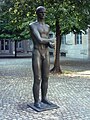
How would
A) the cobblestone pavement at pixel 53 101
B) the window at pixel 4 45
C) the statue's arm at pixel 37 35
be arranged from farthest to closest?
1. the window at pixel 4 45
2. the statue's arm at pixel 37 35
3. the cobblestone pavement at pixel 53 101

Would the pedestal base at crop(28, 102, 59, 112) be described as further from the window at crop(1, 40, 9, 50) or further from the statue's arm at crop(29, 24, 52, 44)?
the window at crop(1, 40, 9, 50)

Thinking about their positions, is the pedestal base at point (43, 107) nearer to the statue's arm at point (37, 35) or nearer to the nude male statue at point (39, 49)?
the nude male statue at point (39, 49)

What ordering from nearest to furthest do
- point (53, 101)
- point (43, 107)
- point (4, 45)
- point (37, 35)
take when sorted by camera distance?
point (37, 35) → point (43, 107) → point (53, 101) → point (4, 45)

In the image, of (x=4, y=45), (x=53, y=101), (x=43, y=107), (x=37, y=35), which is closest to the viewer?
(x=37, y=35)

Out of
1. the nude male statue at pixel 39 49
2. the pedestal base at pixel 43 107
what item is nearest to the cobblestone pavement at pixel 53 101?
the pedestal base at pixel 43 107

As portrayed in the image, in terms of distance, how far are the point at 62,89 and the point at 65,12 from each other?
5.54 m

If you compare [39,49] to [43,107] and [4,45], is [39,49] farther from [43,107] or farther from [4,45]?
[4,45]

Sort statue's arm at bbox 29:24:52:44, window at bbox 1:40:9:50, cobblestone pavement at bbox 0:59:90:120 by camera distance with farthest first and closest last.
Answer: window at bbox 1:40:9:50 → statue's arm at bbox 29:24:52:44 → cobblestone pavement at bbox 0:59:90:120

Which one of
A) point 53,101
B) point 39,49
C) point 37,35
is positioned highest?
point 37,35

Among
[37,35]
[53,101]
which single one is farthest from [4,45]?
[37,35]

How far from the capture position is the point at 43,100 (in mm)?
7836

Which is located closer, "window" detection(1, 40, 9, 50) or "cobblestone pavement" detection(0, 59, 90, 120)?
"cobblestone pavement" detection(0, 59, 90, 120)

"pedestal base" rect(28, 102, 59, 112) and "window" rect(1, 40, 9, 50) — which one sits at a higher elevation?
"window" rect(1, 40, 9, 50)

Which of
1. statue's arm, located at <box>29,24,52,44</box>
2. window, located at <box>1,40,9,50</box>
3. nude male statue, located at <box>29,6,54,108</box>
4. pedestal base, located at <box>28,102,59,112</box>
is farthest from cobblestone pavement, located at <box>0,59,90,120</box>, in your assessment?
window, located at <box>1,40,9,50</box>
